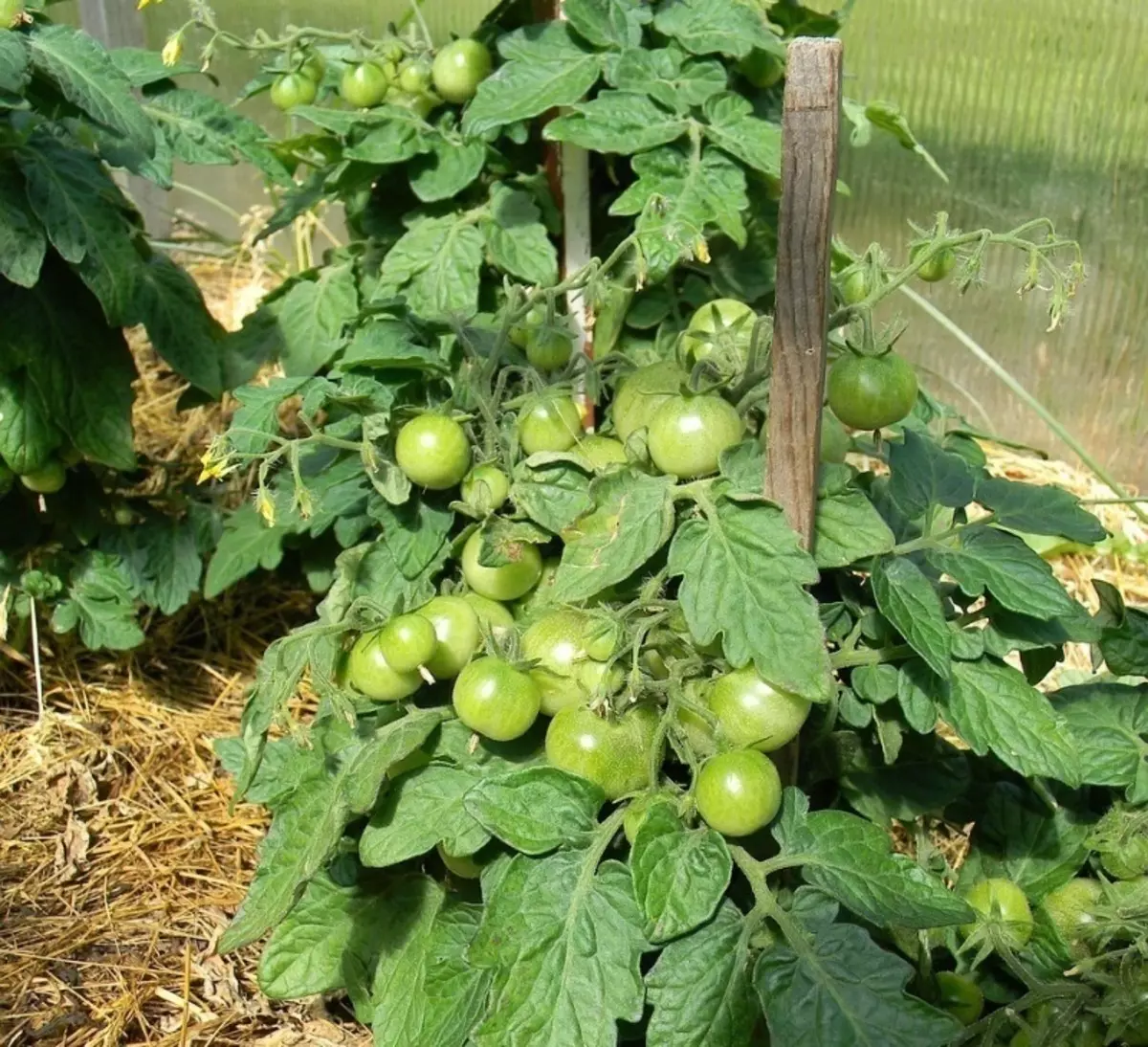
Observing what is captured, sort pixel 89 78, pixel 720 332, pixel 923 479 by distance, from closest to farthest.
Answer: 1. pixel 923 479
2. pixel 720 332
3. pixel 89 78

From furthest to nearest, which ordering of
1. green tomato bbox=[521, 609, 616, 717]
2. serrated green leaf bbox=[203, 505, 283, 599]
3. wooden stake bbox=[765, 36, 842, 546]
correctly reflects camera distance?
1. serrated green leaf bbox=[203, 505, 283, 599]
2. green tomato bbox=[521, 609, 616, 717]
3. wooden stake bbox=[765, 36, 842, 546]

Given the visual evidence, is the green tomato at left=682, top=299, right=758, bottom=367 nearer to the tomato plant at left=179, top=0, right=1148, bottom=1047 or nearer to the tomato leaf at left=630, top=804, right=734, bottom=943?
the tomato plant at left=179, top=0, right=1148, bottom=1047

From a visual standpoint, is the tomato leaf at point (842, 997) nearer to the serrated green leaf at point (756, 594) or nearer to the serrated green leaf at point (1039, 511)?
the serrated green leaf at point (756, 594)

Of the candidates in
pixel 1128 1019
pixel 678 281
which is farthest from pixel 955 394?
pixel 1128 1019

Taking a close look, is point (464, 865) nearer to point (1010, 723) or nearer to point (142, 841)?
point (1010, 723)

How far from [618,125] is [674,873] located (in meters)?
0.95

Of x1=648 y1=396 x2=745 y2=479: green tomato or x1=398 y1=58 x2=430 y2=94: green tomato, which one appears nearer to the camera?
x1=648 y1=396 x2=745 y2=479: green tomato

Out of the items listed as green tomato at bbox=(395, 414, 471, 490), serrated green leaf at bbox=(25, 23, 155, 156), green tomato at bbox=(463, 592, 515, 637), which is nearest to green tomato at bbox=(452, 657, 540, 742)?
green tomato at bbox=(463, 592, 515, 637)

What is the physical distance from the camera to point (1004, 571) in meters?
1.14

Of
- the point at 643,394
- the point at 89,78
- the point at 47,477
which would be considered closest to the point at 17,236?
the point at 89,78

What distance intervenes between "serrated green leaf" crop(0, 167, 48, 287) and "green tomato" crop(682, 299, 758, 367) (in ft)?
2.67

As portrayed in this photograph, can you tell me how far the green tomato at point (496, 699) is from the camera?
3.76ft

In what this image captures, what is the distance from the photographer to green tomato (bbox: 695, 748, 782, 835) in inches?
41.1

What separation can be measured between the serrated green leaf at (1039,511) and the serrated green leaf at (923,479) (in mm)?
37
